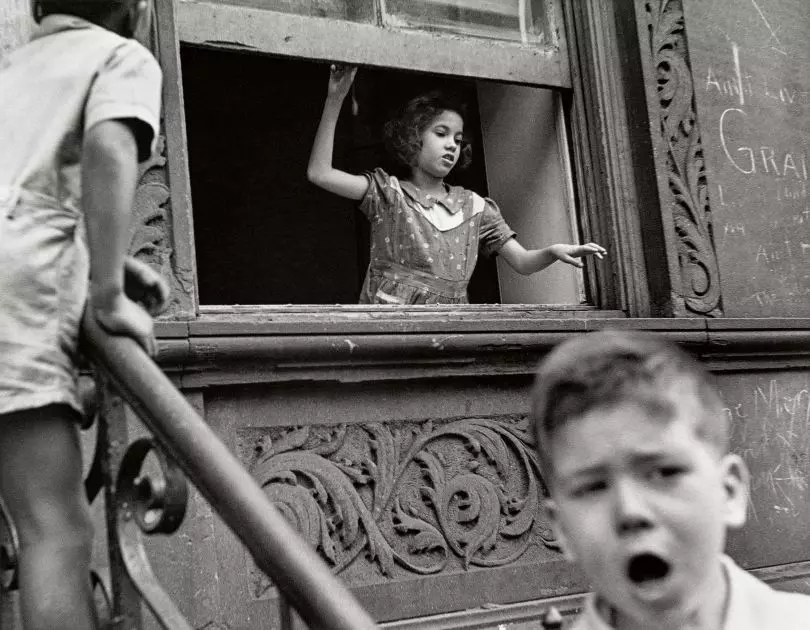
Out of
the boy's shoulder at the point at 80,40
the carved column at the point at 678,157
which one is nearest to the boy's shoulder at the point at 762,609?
the boy's shoulder at the point at 80,40

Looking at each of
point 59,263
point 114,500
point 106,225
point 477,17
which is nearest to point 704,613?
point 114,500

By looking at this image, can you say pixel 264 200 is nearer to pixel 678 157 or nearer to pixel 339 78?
pixel 339 78

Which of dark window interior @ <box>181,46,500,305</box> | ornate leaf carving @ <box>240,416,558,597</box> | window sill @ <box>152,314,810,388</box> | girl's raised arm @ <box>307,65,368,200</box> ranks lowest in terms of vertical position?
ornate leaf carving @ <box>240,416,558,597</box>

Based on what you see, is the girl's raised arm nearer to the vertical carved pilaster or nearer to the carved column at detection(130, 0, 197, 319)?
the carved column at detection(130, 0, 197, 319)

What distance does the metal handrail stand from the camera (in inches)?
63.7

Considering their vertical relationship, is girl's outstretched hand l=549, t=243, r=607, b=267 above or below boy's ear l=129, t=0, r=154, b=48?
above

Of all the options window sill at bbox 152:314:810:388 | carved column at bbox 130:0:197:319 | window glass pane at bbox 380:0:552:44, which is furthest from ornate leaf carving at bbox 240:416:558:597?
window glass pane at bbox 380:0:552:44

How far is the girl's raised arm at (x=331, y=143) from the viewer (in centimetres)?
430

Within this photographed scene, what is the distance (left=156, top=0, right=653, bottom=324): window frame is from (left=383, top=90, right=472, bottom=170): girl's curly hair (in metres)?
0.23

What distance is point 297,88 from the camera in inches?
286

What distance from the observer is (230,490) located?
1779 millimetres

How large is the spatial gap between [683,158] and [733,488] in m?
3.25

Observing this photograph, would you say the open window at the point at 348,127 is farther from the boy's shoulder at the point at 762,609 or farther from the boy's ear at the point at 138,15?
the boy's shoulder at the point at 762,609

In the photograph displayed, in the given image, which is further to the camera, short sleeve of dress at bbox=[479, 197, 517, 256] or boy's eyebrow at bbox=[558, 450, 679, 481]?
short sleeve of dress at bbox=[479, 197, 517, 256]
